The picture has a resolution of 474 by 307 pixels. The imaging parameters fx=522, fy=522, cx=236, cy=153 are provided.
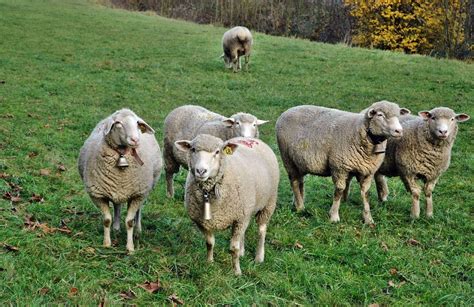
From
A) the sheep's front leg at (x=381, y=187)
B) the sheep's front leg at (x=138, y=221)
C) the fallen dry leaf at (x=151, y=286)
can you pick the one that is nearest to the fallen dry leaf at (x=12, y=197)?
the sheep's front leg at (x=138, y=221)

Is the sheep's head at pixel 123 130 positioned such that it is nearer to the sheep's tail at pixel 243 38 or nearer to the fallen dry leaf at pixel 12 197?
the fallen dry leaf at pixel 12 197

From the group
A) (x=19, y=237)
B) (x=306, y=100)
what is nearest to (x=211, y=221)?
(x=19, y=237)

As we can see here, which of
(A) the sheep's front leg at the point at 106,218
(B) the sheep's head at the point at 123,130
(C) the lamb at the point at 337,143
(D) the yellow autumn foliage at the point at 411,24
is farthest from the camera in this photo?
(D) the yellow autumn foliage at the point at 411,24

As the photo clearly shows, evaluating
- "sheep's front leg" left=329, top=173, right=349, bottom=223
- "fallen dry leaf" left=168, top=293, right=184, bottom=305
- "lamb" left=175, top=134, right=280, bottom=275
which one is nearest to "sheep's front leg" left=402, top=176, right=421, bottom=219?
"sheep's front leg" left=329, top=173, right=349, bottom=223

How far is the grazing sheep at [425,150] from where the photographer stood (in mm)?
6910

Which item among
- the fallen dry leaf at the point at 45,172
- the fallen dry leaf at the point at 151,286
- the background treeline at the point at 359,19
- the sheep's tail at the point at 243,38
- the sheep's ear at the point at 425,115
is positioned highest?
the background treeline at the point at 359,19

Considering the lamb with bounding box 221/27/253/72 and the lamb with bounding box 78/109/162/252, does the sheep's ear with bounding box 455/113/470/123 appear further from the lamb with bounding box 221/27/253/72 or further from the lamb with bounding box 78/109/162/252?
the lamb with bounding box 221/27/253/72

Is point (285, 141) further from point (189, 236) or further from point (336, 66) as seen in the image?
Answer: point (336, 66)

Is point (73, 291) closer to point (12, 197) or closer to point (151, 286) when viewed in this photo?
point (151, 286)

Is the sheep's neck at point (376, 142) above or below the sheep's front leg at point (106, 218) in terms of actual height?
above

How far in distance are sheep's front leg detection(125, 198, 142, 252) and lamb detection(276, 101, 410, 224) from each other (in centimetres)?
256

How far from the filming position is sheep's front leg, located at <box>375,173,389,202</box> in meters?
7.83

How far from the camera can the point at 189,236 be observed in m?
5.93

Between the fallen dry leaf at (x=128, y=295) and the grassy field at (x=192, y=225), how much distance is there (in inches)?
0.4
